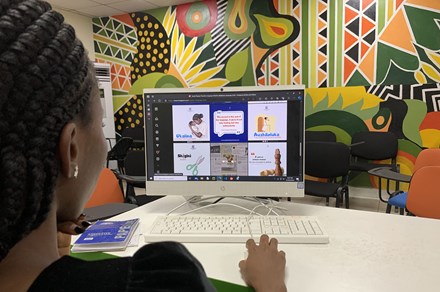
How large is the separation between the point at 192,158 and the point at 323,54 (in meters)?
3.62

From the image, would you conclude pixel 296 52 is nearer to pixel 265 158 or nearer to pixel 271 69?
pixel 271 69

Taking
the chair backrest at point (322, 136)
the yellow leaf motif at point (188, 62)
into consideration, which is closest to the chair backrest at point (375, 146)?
the chair backrest at point (322, 136)

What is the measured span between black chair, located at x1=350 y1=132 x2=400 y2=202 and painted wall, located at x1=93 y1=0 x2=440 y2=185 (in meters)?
0.16

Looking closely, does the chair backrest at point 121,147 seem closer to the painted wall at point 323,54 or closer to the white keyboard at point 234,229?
the painted wall at point 323,54

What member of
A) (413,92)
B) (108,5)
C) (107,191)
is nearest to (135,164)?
(107,191)

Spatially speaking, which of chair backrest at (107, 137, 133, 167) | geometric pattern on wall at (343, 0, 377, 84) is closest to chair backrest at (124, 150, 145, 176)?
chair backrest at (107, 137, 133, 167)

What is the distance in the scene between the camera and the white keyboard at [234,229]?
42.9 inches

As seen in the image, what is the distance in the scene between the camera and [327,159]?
11.2 feet

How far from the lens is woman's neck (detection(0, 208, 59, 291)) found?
452 mm

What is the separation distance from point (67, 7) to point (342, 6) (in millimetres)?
4268

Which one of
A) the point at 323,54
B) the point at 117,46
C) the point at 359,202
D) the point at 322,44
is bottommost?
the point at 359,202

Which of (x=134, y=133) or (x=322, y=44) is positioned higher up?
(x=322, y=44)

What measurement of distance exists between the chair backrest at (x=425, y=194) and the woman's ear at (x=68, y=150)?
1952 millimetres

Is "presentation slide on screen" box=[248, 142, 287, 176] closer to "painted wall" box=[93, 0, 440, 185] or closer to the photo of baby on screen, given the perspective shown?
the photo of baby on screen
